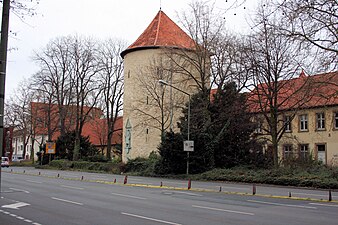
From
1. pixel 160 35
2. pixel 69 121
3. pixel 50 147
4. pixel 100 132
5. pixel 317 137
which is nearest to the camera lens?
pixel 317 137

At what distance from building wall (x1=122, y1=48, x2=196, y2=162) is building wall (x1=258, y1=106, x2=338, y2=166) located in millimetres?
12705

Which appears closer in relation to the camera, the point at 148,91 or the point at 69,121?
the point at 148,91

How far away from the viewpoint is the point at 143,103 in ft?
167

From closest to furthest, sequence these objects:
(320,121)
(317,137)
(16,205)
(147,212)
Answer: (147,212) < (16,205) < (317,137) < (320,121)

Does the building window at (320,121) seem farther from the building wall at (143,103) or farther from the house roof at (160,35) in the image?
the house roof at (160,35)

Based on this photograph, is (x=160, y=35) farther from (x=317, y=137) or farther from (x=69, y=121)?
(x=69, y=121)

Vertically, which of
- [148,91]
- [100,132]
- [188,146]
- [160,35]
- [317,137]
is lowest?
[188,146]

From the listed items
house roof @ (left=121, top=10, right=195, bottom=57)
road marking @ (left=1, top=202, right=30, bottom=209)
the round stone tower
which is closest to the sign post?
the round stone tower

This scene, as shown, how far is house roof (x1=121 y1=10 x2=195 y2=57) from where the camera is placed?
51344mm

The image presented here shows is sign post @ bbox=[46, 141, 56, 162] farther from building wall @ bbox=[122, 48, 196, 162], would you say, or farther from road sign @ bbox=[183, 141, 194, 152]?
road sign @ bbox=[183, 141, 194, 152]

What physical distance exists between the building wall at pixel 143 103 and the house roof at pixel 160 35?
74 centimetres

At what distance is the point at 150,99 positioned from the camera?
50.8 meters

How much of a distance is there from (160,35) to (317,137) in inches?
869

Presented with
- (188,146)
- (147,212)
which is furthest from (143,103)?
(147,212)
